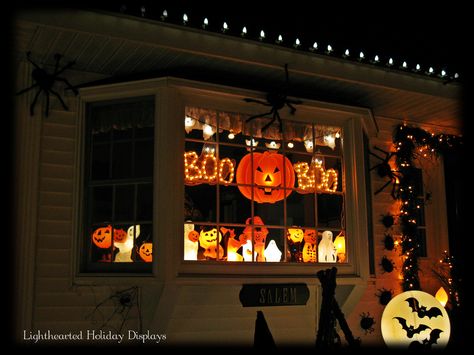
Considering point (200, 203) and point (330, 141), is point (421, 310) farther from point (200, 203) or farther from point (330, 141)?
point (200, 203)

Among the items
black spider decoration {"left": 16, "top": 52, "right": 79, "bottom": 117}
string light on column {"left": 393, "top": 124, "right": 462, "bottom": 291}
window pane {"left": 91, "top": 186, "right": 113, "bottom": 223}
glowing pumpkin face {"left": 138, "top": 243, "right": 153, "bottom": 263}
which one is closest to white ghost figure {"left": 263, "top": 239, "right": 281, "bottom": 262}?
glowing pumpkin face {"left": 138, "top": 243, "right": 153, "bottom": 263}

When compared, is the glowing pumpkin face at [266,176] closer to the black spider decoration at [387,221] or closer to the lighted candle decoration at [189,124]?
the lighted candle decoration at [189,124]

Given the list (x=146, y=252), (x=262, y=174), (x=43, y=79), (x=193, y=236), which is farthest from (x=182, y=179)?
(x=43, y=79)

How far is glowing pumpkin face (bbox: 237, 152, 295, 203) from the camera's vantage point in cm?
713

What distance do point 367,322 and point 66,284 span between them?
3.88 metres

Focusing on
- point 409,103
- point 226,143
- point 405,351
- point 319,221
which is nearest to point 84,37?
point 226,143

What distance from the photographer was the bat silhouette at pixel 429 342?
7279 mm

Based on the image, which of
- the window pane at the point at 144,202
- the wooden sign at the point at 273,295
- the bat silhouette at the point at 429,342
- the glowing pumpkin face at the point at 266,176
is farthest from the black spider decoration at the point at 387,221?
the window pane at the point at 144,202

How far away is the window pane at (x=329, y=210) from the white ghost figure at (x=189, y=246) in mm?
1635

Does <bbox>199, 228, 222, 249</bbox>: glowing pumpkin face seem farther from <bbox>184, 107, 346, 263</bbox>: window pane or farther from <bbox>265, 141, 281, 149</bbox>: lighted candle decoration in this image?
<bbox>265, 141, 281, 149</bbox>: lighted candle decoration

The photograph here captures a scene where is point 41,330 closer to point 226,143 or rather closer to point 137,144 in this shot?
point 137,144

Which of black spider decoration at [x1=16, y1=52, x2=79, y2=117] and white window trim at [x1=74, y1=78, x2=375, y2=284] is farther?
black spider decoration at [x1=16, y1=52, x2=79, y2=117]

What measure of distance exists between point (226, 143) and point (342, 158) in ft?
5.06

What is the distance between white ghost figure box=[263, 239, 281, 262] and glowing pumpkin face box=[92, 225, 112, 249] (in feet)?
5.76
